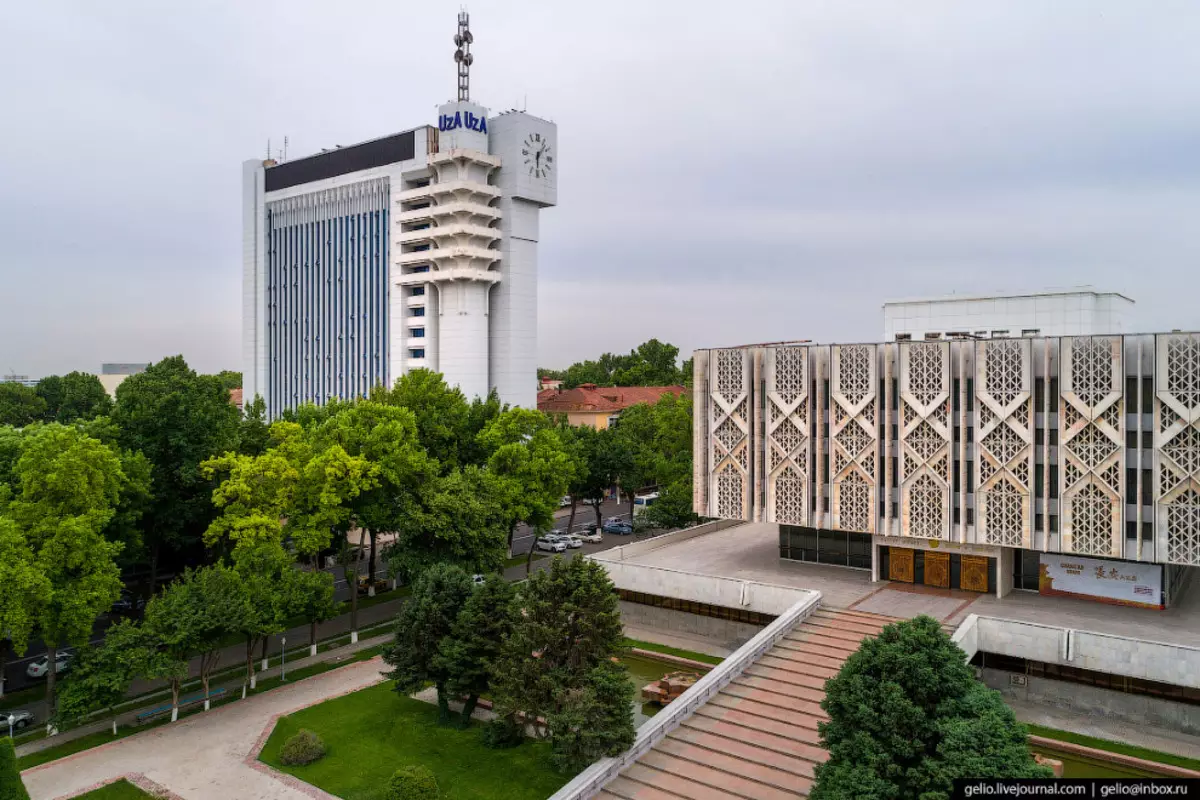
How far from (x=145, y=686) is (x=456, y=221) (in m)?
41.2

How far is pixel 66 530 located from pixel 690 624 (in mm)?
22832

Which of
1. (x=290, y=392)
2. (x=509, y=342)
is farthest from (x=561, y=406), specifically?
(x=290, y=392)

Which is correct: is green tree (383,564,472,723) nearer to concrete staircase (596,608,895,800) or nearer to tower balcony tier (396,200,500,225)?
concrete staircase (596,608,895,800)

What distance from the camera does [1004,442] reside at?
28.7 meters

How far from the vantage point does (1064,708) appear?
1014 inches

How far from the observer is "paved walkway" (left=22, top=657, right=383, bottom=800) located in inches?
839

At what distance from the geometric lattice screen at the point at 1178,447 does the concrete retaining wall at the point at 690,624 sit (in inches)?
569

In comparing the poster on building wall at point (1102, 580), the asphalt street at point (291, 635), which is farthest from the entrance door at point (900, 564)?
the asphalt street at point (291, 635)

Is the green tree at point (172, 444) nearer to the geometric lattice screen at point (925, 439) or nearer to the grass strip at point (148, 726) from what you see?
the grass strip at point (148, 726)

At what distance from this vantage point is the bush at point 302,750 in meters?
22.7

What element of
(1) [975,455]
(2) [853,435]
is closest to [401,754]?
(2) [853,435]

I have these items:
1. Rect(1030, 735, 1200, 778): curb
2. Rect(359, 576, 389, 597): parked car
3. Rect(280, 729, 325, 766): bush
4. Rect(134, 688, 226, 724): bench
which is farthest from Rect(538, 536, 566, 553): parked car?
Rect(1030, 735, 1200, 778): curb

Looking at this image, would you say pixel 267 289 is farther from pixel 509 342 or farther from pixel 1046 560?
pixel 1046 560

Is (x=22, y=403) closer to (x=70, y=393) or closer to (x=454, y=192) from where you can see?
(x=70, y=393)
